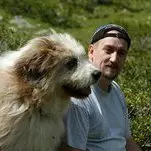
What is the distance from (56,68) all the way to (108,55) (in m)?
0.84

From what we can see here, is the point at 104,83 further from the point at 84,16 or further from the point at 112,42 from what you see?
the point at 84,16

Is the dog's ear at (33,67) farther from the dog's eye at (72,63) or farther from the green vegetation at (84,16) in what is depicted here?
the green vegetation at (84,16)

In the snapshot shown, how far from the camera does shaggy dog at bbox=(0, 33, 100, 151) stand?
583 cm

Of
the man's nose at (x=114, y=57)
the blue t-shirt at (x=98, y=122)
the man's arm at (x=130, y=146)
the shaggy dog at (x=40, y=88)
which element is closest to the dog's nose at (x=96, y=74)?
the shaggy dog at (x=40, y=88)

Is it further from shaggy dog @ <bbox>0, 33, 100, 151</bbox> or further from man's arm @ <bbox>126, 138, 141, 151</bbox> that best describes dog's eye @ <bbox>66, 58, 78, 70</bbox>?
man's arm @ <bbox>126, 138, 141, 151</bbox>

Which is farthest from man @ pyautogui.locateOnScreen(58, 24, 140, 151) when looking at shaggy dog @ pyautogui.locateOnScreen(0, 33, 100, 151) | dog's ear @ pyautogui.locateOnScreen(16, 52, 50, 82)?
dog's ear @ pyautogui.locateOnScreen(16, 52, 50, 82)

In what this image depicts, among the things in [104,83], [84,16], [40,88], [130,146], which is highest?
[40,88]

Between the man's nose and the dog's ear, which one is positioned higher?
the dog's ear

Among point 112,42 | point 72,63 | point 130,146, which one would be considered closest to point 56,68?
point 72,63

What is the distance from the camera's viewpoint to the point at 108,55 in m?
6.61

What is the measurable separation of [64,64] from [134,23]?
18.4m

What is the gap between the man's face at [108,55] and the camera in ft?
21.5

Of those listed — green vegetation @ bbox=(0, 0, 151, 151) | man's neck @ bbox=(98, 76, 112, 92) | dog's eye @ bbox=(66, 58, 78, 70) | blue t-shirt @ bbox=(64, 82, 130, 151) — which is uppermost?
dog's eye @ bbox=(66, 58, 78, 70)

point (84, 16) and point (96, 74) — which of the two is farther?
point (84, 16)
